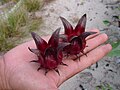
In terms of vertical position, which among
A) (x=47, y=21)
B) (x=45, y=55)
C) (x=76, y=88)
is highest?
(x=45, y=55)

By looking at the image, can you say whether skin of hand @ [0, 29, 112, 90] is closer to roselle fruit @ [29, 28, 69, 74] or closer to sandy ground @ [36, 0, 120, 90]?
roselle fruit @ [29, 28, 69, 74]

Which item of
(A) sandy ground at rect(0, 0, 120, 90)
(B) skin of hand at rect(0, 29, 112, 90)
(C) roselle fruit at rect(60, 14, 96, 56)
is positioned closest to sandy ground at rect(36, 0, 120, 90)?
(A) sandy ground at rect(0, 0, 120, 90)

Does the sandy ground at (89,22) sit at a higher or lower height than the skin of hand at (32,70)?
lower

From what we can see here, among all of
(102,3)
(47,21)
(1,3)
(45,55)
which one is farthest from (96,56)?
(1,3)

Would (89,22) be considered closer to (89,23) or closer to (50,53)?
(89,23)

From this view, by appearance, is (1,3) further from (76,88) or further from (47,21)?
(76,88)

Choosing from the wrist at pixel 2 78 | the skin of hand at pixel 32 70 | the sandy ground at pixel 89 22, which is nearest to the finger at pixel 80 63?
the skin of hand at pixel 32 70

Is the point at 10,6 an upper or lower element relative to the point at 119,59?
upper

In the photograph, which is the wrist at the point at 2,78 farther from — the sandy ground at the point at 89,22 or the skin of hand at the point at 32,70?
the sandy ground at the point at 89,22
